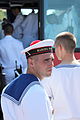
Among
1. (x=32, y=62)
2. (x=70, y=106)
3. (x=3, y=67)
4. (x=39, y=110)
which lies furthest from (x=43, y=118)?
(x=3, y=67)

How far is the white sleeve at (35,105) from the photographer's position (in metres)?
1.79

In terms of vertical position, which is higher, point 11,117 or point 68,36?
point 68,36

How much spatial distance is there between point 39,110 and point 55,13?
3303mm

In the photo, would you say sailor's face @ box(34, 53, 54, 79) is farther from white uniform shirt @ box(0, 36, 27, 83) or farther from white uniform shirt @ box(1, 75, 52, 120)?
white uniform shirt @ box(0, 36, 27, 83)

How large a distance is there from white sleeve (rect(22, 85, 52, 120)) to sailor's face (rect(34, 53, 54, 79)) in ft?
0.62

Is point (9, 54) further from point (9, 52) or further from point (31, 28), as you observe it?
point (31, 28)

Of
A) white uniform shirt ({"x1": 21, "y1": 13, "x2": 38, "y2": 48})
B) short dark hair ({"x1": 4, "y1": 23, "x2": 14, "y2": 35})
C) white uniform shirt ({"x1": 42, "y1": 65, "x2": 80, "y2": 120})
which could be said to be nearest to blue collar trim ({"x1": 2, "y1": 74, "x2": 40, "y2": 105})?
white uniform shirt ({"x1": 42, "y1": 65, "x2": 80, "y2": 120})

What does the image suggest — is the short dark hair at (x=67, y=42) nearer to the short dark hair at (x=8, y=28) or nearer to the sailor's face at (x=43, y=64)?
the sailor's face at (x=43, y=64)

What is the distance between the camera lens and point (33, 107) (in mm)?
1787

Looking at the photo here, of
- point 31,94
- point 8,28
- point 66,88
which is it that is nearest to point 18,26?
point 8,28

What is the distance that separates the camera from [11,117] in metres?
1.90

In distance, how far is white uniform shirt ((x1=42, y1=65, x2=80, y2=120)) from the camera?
2797 millimetres

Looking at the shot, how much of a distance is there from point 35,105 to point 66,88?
3.44 feet

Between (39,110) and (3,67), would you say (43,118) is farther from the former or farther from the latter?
(3,67)
